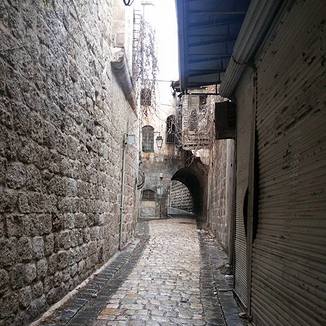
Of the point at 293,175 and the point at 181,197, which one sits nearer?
the point at 293,175

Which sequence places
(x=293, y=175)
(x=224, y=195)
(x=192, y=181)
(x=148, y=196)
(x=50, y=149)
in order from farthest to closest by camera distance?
1. (x=192, y=181)
2. (x=148, y=196)
3. (x=224, y=195)
4. (x=50, y=149)
5. (x=293, y=175)

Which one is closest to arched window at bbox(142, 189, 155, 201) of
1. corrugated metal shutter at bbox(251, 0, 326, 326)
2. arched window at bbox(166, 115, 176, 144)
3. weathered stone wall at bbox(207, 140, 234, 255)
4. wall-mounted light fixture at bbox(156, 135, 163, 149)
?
arched window at bbox(166, 115, 176, 144)

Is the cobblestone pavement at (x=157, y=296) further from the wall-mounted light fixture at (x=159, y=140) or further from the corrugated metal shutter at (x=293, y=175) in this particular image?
the wall-mounted light fixture at (x=159, y=140)

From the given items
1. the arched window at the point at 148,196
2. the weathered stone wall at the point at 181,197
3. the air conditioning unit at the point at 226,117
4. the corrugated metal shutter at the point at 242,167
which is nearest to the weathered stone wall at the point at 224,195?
the corrugated metal shutter at the point at 242,167

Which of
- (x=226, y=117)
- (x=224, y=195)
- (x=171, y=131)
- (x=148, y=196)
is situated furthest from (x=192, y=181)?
(x=226, y=117)

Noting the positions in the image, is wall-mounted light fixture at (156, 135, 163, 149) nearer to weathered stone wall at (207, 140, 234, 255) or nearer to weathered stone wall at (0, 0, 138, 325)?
weathered stone wall at (207, 140, 234, 255)

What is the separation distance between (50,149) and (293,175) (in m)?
2.50

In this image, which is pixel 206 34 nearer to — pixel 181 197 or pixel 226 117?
pixel 226 117

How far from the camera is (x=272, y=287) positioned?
314 cm

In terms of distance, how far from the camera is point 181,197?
1490 inches

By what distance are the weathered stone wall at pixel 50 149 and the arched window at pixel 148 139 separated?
59.7 feet

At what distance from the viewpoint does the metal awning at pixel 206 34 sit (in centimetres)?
475

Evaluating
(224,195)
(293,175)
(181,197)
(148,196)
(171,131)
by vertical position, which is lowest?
(293,175)

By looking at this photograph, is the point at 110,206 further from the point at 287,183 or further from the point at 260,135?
the point at 287,183
